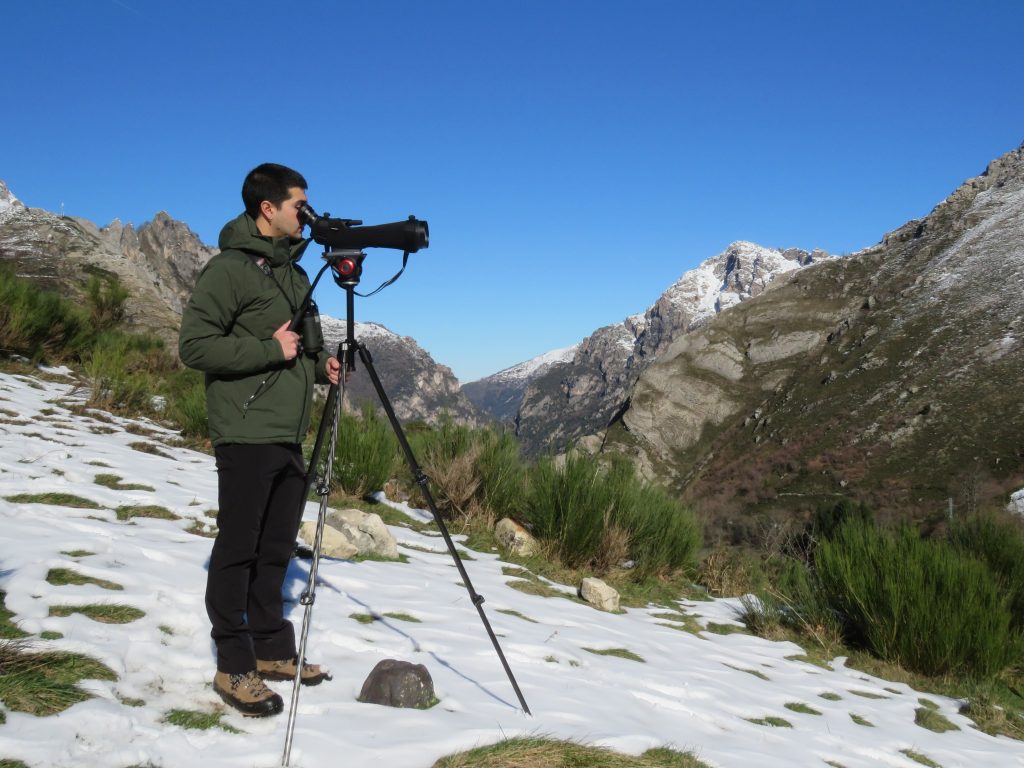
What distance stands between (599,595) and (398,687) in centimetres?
308

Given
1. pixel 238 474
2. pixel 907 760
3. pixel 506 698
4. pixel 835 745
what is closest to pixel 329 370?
pixel 238 474

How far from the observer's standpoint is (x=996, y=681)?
5000 millimetres

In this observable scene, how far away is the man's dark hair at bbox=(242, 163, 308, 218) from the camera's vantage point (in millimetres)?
2594

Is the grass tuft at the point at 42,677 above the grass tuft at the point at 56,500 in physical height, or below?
below

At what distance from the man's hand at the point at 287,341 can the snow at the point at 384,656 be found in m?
1.32

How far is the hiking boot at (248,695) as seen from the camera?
7.68 ft

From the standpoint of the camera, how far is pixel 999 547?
265 inches

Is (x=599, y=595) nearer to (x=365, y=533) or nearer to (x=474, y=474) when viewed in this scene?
(x=365, y=533)

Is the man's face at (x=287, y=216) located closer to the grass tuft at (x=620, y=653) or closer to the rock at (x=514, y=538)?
the grass tuft at (x=620, y=653)

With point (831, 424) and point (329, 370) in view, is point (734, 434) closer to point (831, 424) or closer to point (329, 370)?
point (831, 424)

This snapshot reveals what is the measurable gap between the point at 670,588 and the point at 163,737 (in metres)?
5.66

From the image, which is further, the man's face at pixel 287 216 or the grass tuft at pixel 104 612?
the grass tuft at pixel 104 612

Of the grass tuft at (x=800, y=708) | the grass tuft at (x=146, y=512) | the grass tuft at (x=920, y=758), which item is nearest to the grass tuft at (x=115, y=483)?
the grass tuft at (x=146, y=512)

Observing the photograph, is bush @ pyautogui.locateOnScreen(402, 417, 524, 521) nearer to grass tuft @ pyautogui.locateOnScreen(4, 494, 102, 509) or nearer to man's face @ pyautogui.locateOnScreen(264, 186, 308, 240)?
grass tuft @ pyautogui.locateOnScreen(4, 494, 102, 509)
